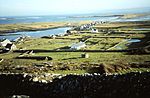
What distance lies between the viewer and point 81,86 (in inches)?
569

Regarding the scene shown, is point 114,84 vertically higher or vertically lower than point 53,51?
higher

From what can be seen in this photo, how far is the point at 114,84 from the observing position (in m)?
13.4

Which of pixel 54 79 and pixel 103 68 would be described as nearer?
pixel 54 79

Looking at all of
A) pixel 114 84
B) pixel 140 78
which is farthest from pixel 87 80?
pixel 140 78

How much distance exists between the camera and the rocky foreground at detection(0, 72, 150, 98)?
12.8 m

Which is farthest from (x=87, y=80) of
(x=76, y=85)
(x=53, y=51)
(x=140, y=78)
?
(x=53, y=51)

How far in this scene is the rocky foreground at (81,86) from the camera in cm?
1277

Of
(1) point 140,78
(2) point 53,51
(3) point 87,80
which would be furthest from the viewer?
(2) point 53,51

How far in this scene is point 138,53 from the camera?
36969mm

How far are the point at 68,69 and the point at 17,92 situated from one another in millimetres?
13612

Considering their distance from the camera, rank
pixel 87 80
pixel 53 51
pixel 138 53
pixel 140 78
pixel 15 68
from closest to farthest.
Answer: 1. pixel 140 78
2. pixel 87 80
3. pixel 15 68
4. pixel 138 53
5. pixel 53 51

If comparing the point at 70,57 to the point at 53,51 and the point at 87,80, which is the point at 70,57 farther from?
the point at 87,80

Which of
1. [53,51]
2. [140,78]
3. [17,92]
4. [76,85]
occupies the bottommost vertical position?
[53,51]

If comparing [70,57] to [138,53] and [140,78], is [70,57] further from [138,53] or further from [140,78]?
[140,78]
